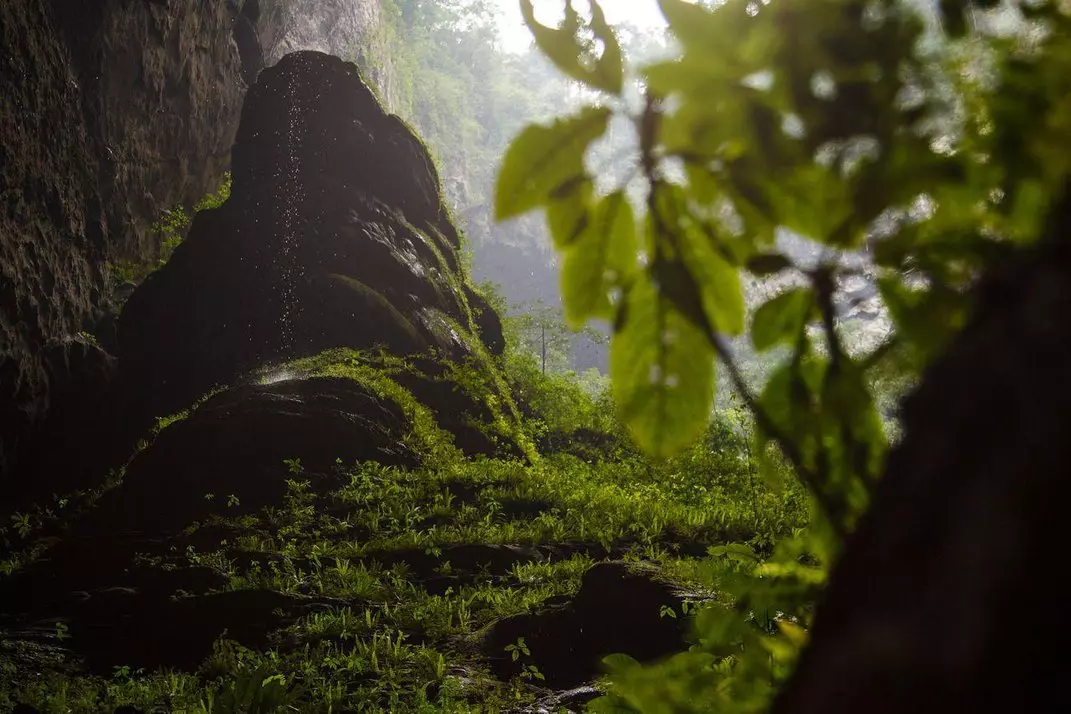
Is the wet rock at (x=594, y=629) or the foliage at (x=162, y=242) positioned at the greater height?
the foliage at (x=162, y=242)

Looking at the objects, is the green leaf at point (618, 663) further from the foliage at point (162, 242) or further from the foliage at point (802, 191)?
the foliage at point (162, 242)

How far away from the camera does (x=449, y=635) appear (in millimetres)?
4992

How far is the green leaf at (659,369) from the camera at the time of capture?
54cm

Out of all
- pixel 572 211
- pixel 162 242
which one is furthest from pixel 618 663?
pixel 162 242

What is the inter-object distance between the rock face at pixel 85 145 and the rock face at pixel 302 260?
1.39 metres

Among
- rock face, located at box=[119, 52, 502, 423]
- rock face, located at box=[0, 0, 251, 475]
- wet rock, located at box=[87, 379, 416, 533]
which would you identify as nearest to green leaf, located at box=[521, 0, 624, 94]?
wet rock, located at box=[87, 379, 416, 533]

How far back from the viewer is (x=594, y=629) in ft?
15.2

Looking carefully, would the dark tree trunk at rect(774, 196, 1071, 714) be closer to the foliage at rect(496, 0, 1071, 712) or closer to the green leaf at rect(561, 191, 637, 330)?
the foliage at rect(496, 0, 1071, 712)

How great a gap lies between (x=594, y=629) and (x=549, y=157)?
14.9ft

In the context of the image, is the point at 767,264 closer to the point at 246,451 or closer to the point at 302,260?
the point at 246,451

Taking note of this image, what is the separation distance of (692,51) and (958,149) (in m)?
0.23

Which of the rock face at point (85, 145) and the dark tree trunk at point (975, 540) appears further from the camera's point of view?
the rock face at point (85, 145)

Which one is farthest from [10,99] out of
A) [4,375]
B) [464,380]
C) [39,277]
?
[464,380]

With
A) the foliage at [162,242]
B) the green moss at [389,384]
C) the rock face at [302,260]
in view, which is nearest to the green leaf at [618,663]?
the green moss at [389,384]
